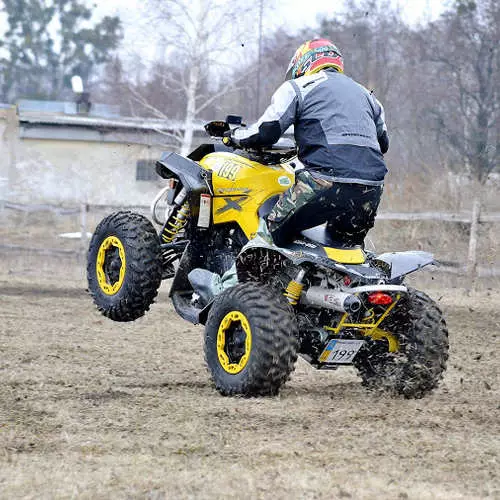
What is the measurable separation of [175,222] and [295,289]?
133cm

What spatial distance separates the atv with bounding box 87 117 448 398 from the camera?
6414mm

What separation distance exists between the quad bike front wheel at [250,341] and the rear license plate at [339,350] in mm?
304

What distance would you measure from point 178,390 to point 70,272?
11423 mm

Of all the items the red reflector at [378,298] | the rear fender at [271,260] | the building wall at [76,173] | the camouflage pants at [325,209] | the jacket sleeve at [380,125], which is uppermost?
the jacket sleeve at [380,125]

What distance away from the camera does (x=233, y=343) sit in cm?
675

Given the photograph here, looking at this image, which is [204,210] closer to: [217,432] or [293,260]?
[293,260]

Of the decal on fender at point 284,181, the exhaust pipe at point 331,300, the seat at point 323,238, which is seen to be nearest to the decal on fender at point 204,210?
the decal on fender at point 284,181

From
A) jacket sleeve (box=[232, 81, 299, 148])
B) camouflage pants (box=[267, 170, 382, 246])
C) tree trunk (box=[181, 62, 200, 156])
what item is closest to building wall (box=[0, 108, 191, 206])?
tree trunk (box=[181, 62, 200, 156])

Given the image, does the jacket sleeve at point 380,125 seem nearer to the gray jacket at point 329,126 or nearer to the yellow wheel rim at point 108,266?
the gray jacket at point 329,126

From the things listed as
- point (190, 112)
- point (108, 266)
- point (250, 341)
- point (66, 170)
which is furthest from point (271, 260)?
point (66, 170)

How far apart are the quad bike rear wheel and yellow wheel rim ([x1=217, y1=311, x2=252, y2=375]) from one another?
3.13 ft

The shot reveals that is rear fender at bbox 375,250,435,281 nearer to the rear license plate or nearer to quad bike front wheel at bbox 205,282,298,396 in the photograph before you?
the rear license plate

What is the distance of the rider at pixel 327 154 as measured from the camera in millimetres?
6430

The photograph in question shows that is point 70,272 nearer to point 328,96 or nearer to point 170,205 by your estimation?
point 170,205
